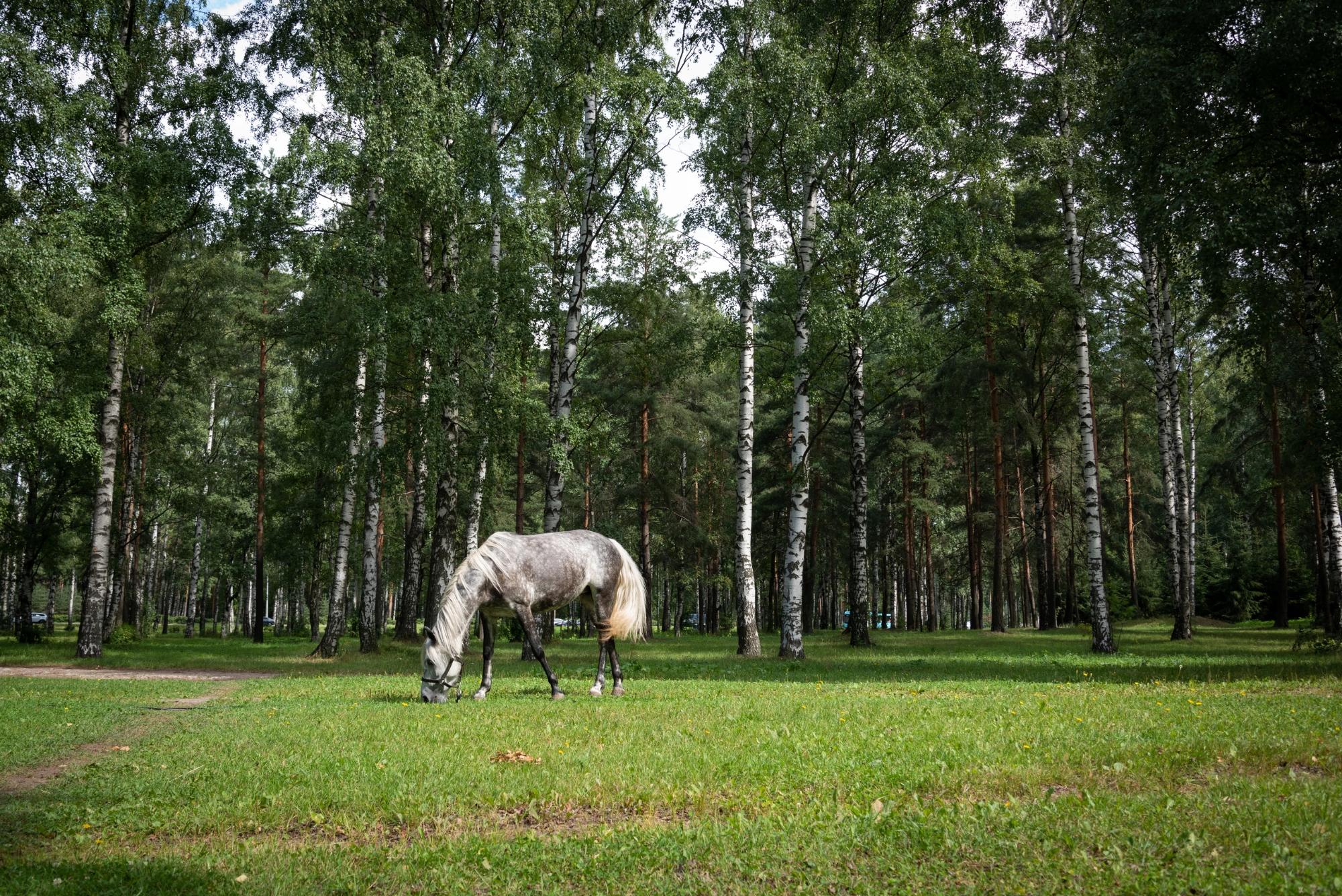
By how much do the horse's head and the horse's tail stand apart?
263 centimetres

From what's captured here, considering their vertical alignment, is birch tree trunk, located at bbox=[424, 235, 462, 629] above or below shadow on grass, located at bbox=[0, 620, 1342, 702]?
above

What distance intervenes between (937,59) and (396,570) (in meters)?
45.8

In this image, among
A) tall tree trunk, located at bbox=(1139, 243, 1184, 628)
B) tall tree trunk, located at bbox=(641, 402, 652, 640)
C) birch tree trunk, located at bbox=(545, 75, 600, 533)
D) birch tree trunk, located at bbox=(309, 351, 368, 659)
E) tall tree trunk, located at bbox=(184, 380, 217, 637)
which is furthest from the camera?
tall tree trunk, located at bbox=(184, 380, 217, 637)

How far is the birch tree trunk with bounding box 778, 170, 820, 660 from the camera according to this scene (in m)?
23.2

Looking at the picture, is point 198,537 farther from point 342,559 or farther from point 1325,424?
point 1325,424

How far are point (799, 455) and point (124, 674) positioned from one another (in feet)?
60.5

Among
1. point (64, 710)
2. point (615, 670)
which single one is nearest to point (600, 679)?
point (615, 670)

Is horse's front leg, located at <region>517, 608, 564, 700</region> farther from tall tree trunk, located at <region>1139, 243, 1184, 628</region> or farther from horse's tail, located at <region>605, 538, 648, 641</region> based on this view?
tall tree trunk, located at <region>1139, 243, 1184, 628</region>

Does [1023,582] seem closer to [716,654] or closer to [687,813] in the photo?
[716,654]

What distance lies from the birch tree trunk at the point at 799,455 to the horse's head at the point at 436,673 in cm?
1174

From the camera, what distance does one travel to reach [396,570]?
5706 centimetres

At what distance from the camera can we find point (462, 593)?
42.9 feet

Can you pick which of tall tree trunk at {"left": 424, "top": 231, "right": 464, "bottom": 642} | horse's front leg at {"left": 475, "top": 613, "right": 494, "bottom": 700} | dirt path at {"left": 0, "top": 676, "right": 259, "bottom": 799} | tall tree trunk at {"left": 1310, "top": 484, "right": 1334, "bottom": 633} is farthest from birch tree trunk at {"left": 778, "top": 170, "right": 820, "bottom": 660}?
tall tree trunk at {"left": 1310, "top": 484, "right": 1334, "bottom": 633}

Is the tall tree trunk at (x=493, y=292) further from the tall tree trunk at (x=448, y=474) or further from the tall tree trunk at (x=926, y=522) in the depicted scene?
the tall tree trunk at (x=926, y=522)
